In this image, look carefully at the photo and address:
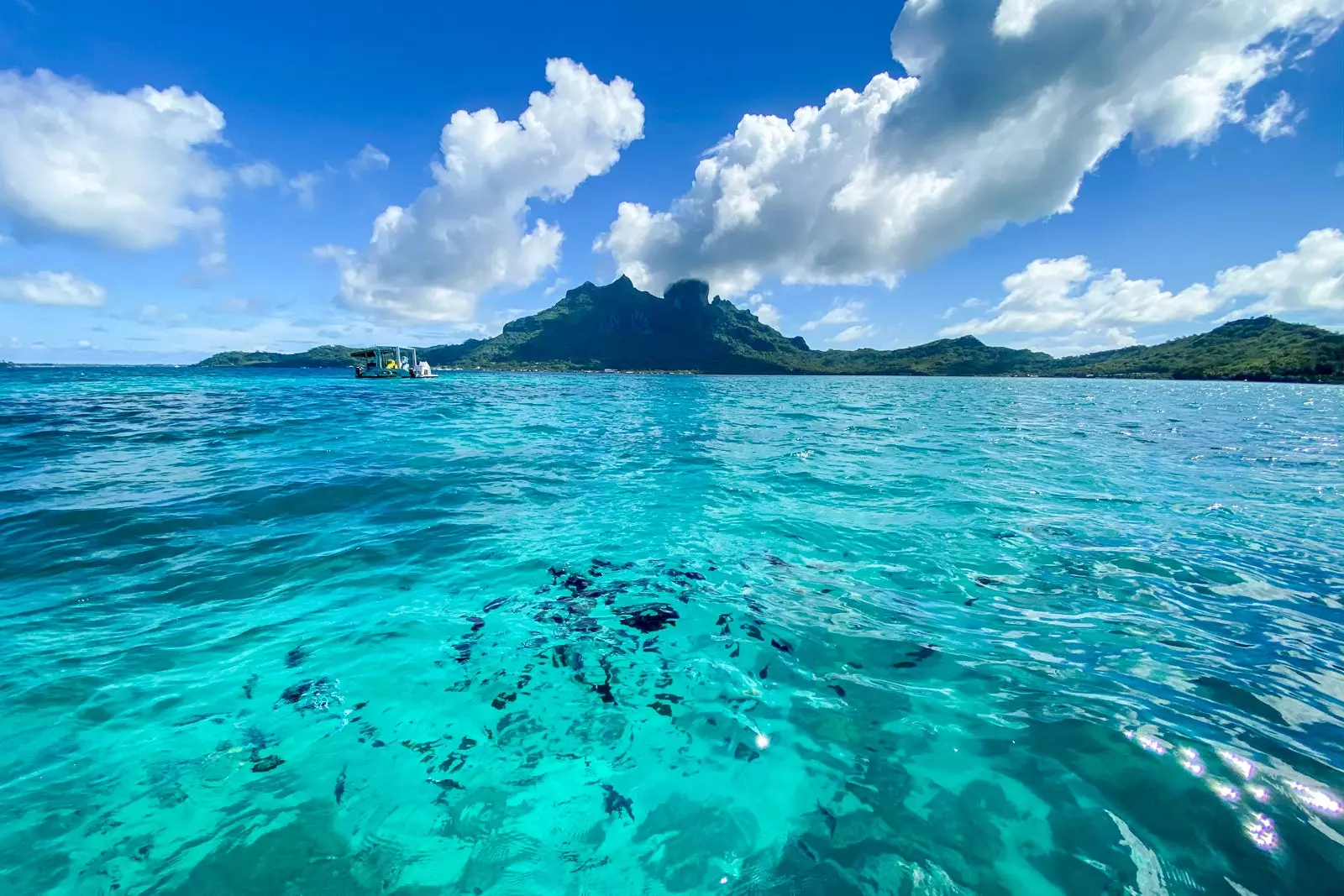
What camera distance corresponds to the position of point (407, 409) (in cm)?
3922

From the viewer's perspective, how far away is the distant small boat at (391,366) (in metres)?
87.1

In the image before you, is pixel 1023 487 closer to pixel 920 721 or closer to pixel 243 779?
pixel 920 721

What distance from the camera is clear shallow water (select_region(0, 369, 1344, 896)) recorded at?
13.6 ft

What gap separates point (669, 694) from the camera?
616 cm

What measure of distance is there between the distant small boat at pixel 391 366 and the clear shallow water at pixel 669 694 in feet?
265

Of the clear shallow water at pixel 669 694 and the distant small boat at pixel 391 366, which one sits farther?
the distant small boat at pixel 391 366

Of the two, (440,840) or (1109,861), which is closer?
(1109,861)

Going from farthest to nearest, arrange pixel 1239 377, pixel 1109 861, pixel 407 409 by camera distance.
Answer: pixel 1239 377 → pixel 407 409 → pixel 1109 861

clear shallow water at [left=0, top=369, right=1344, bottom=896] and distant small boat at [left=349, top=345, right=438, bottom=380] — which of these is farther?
distant small boat at [left=349, top=345, right=438, bottom=380]

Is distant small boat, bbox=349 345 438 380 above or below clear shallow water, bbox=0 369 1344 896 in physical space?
above

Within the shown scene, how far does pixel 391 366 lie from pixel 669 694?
10168 cm

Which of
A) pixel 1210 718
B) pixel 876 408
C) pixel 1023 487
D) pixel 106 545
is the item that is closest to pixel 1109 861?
pixel 1210 718

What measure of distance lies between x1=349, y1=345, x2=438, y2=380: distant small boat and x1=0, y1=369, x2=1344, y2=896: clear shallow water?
265ft

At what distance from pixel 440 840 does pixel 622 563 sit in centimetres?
596
